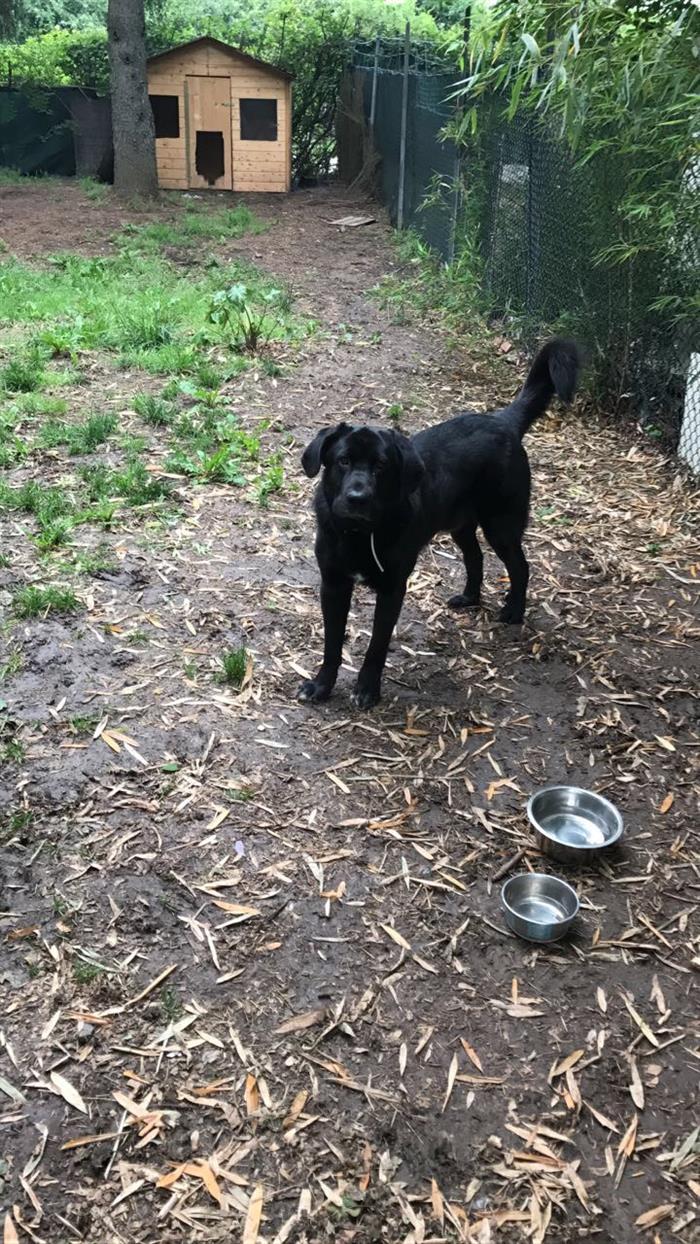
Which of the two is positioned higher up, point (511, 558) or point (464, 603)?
point (511, 558)

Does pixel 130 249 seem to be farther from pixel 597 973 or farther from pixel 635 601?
pixel 597 973

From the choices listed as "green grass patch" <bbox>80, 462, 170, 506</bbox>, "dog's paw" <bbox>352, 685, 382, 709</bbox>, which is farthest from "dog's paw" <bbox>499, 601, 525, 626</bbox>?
"green grass patch" <bbox>80, 462, 170, 506</bbox>

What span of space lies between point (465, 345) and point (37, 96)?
12.1 metres

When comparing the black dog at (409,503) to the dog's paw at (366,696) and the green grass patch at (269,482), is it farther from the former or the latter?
the green grass patch at (269,482)

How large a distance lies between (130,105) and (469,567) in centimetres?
1185

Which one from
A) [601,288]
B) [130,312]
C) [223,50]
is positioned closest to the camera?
[601,288]

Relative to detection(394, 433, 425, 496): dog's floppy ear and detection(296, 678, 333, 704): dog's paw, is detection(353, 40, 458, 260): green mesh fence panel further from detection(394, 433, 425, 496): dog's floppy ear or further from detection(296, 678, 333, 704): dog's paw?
detection(296, 678, 333, 704): dog's paw

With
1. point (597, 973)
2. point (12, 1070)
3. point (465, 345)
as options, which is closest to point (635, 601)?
point (597, 973)

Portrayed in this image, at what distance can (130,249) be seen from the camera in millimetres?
11180

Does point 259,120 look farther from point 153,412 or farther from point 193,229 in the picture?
point 153,412

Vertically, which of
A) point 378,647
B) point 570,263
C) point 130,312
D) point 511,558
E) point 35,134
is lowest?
point 378,647

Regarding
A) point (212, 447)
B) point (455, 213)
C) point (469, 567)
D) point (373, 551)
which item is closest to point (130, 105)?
point (455, 213)

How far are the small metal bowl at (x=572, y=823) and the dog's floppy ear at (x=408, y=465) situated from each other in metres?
1.20

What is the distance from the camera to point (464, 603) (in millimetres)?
4570
